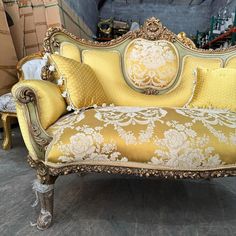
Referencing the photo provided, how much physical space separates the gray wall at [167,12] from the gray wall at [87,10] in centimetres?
Result: 62

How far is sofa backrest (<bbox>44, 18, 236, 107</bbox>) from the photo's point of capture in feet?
4.78

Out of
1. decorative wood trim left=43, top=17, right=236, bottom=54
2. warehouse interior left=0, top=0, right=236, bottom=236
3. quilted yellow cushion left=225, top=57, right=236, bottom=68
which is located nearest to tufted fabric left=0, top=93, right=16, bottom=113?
warehouse interior left=0, top=0, right=236, bottom=236

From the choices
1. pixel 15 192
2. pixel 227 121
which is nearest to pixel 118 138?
pixel 227 121

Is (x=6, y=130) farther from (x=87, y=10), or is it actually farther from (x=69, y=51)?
(x=87, y=10)

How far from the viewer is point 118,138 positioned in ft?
3.05

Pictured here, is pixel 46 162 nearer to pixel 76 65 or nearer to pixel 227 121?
pixel 76 65

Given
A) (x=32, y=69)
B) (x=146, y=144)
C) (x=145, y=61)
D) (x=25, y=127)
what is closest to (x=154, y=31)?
(x=145, y=61)

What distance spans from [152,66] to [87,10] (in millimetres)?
3740

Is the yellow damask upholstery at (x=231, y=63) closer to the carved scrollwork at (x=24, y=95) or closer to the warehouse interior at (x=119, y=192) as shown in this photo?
the warehouse interior at (x=119, y=192)

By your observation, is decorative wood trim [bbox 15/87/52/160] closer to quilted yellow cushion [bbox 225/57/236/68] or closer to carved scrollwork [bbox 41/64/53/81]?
carved scrollwork [bbox 41/64/53/81]

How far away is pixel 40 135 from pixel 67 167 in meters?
0.17

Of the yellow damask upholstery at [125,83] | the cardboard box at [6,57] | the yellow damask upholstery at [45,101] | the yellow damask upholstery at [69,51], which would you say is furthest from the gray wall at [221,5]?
the yellow damask upholstery at [45,101]

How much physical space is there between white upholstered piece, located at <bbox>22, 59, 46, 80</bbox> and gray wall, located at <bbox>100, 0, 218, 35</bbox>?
394 centimetres

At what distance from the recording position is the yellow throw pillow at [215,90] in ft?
4.30
